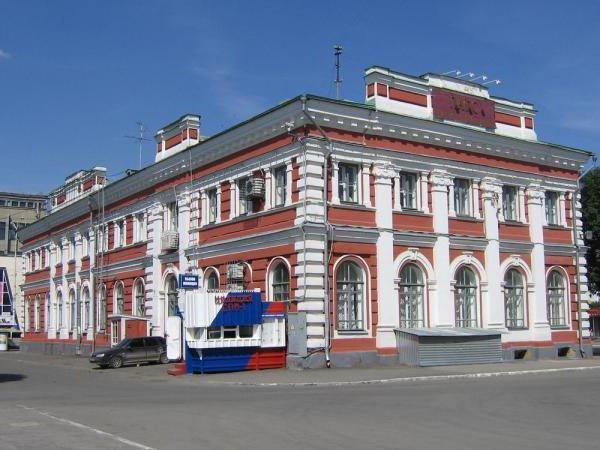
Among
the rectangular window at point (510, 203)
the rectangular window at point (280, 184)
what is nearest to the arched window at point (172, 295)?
the rectangular window at point (280, 184)

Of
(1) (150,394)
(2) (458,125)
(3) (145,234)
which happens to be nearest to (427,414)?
(1) (150,394)

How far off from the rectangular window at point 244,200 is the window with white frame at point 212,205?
2.29m

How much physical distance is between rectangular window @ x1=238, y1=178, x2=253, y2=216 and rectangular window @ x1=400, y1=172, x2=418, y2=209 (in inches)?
240

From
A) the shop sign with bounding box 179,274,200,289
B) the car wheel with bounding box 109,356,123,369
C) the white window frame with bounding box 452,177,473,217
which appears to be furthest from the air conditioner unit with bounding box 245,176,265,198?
the car wheel with bounding box 109,356,123,369

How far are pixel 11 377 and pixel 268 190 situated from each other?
11814mm

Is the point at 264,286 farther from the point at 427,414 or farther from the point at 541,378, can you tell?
the point at 427,414

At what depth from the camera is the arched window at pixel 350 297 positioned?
28.4 m

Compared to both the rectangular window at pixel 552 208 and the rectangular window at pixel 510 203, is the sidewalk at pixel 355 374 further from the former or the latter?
the rectangular window at pixel 552 208

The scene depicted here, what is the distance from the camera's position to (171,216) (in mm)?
37750

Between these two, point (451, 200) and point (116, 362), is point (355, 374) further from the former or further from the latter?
point (116, 362)

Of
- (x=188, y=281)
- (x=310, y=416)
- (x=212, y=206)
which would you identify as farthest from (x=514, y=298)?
(x=310, y=416)

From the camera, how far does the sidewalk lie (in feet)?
75.9

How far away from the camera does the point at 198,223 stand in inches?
1368

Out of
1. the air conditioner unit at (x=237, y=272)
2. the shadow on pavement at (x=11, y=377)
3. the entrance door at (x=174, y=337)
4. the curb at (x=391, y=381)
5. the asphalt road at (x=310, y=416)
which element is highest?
the air conditioner unit at (x=237, y=272)
